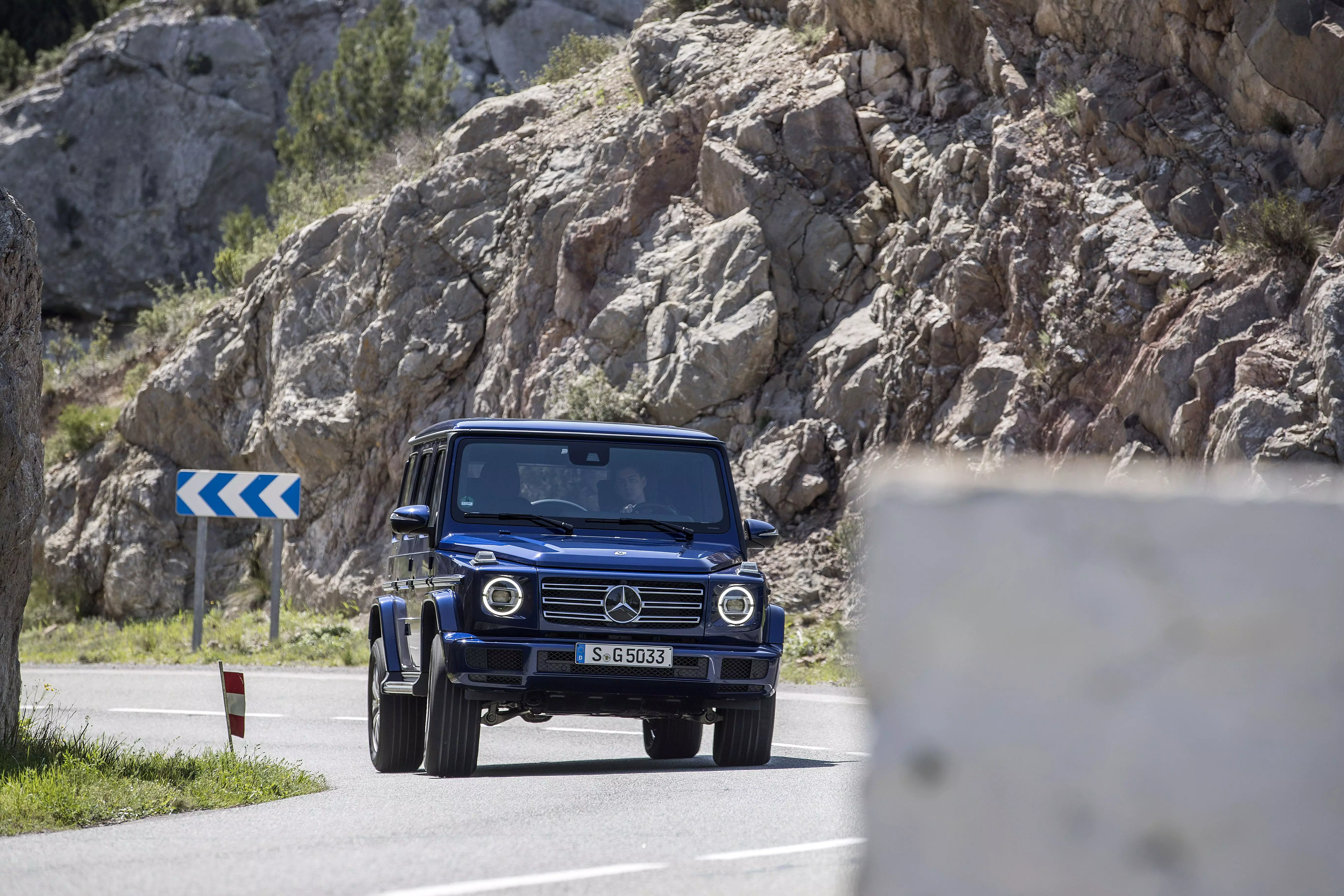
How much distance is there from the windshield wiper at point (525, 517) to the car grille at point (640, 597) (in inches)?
33.4

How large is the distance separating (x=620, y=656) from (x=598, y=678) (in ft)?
0.63

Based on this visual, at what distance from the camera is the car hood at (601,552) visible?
30.3 ft

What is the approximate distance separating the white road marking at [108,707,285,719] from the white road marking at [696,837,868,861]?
8.59 m

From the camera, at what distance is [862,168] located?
2509cm

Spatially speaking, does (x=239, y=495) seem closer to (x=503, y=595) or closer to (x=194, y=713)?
(x=194, y=713)

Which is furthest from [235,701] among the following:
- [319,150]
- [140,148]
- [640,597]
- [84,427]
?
[140,148]

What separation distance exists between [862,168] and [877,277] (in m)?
2.23

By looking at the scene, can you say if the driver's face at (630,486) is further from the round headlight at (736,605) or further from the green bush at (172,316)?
the green bush at (172,316)

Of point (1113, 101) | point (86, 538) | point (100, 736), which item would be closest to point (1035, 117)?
point (1113, 101)

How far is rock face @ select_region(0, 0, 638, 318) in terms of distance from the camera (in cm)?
5359

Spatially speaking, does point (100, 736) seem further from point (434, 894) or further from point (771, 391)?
point (771, 391)

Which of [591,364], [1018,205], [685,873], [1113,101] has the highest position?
[1113,101]

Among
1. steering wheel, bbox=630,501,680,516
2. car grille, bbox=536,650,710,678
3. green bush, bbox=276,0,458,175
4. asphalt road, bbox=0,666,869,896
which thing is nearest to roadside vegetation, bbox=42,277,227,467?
green bush, bbox=276,0,458,175

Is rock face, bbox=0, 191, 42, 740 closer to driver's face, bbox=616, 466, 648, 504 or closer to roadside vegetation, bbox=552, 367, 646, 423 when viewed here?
driver's face, bbox=616, 466, 648, 504
